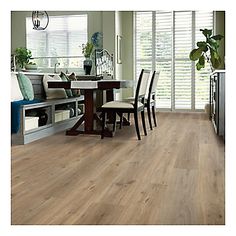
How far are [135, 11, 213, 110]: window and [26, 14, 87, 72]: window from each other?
4.95 feet

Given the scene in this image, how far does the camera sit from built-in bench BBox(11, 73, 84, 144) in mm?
4203

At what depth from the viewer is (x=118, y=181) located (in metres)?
2.60

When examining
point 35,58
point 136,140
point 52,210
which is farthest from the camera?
point 35,58

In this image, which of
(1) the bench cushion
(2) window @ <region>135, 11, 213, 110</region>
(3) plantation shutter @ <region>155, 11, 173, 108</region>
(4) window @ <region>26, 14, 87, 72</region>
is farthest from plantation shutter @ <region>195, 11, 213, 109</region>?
(1) the bench cushion

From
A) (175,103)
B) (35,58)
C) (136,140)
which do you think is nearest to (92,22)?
(35,58)

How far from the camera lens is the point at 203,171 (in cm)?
289

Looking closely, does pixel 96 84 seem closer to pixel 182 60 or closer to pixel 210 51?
pixel 210 51

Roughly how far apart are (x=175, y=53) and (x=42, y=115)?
186 inches

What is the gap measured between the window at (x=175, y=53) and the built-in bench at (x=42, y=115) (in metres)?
Result: 2.98

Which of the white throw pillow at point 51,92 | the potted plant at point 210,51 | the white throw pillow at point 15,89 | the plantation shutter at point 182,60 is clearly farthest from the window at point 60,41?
the white throw pillow at point 15,89

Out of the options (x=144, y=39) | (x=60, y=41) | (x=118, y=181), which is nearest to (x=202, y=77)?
(x=144, y=39)

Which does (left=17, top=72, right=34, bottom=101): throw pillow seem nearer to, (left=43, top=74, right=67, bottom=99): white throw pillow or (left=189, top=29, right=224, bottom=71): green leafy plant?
(left=43, top=74, right=67, bottom=99): white throw pillow
